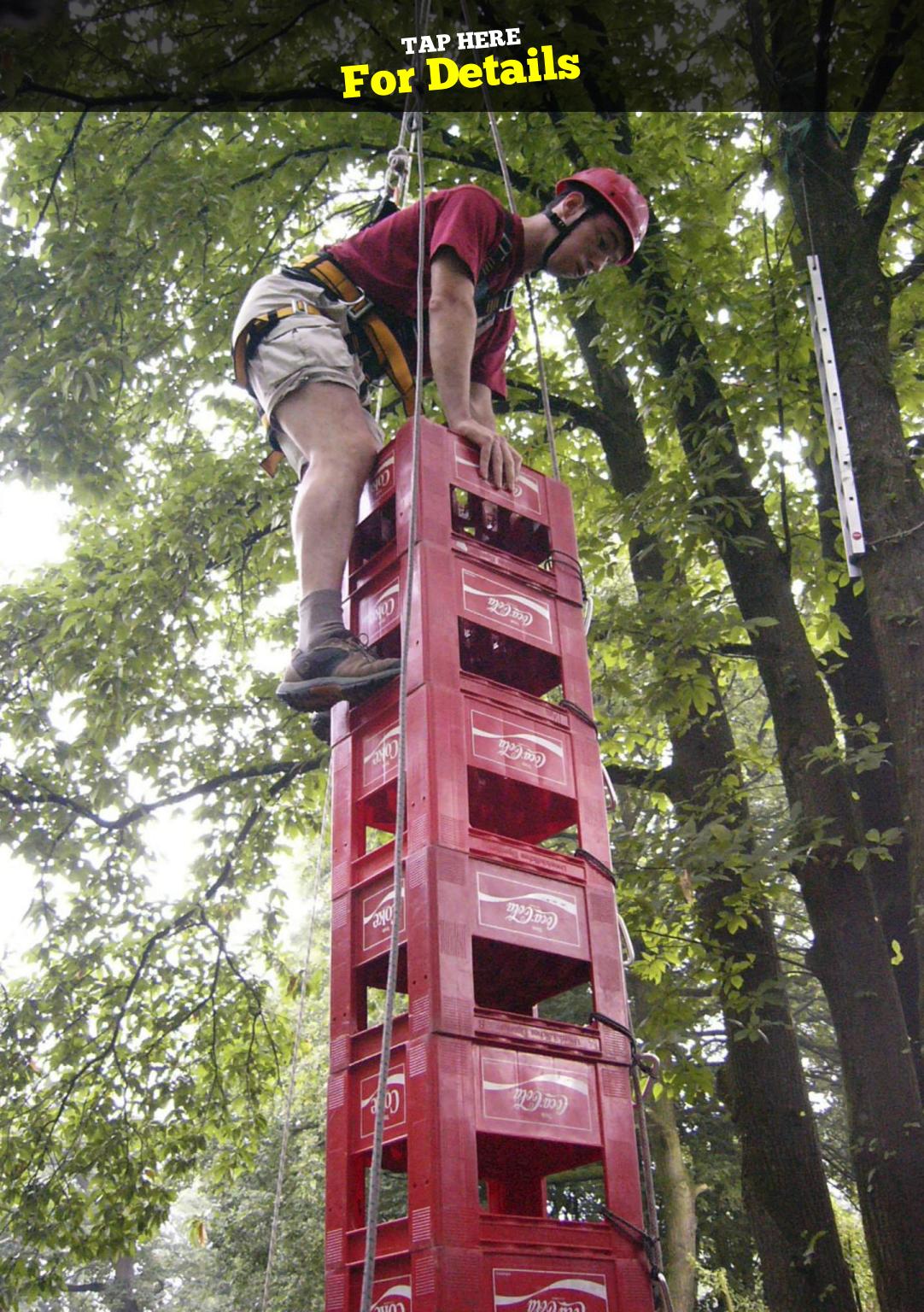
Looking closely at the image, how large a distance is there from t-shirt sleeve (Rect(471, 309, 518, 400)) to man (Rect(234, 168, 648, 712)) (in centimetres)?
2

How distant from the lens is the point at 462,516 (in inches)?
127

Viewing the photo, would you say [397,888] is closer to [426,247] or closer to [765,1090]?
[426,247]

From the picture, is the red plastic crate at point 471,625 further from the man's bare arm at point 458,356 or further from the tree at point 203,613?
the tree at point 203,613

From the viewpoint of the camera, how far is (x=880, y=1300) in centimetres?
416

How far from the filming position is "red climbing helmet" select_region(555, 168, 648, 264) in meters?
3.50

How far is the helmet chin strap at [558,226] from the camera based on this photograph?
11.5 ft

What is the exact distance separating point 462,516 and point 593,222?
3.60 ft

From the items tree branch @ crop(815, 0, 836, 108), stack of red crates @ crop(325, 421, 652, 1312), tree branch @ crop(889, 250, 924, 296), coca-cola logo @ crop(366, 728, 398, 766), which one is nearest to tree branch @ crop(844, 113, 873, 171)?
tree branch @ crop(815, 0, 836, 108)

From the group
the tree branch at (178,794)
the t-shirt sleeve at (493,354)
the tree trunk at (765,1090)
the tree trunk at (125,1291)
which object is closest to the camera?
the t-shirt sleeve at (493,354)

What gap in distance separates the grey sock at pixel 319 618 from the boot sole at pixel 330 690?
114mm

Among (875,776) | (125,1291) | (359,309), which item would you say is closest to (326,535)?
(359,309)

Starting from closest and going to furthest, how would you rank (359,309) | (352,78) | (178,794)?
(359,309) → (352,78) → (178,794)

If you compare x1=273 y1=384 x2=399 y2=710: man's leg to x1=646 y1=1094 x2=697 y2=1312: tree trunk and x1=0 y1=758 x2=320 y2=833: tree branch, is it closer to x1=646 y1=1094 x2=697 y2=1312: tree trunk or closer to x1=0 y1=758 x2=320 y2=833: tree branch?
x1=0 y1=758 x2=320 y2=833: tree branch

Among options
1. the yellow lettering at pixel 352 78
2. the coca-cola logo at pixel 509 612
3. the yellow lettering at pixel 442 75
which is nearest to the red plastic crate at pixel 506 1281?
the coca-cola logo at pixel 509 612
